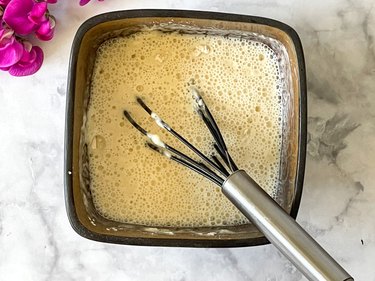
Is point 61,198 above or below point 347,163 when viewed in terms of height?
below

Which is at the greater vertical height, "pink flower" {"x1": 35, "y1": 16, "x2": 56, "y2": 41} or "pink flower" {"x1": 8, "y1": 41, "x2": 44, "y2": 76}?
"pink flower" {"x1": 35, "y1": 16, "x2": 56, "y2": 41}

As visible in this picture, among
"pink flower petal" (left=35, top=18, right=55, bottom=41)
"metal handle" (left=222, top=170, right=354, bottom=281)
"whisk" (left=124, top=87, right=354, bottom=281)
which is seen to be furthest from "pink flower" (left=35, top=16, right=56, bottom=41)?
"metal handle" (left=222, top=170, right=354, bottom=281)

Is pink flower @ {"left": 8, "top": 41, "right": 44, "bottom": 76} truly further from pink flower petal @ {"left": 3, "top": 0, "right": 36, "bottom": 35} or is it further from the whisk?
the whisk

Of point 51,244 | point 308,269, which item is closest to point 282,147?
point 308,269

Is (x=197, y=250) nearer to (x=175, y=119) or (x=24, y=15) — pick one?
(x=175, y=119)

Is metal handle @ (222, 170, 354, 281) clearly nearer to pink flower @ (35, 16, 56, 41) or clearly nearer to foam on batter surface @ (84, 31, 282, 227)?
foam on batter surface @ (84, 31, 282, 227)

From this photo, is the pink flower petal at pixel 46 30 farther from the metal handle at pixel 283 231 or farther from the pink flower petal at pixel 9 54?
the metal handle at pixel 283 231

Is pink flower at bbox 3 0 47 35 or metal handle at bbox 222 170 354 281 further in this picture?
pink flower at bbox 3 0 47 35

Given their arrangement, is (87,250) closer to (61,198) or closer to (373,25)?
(61,198)

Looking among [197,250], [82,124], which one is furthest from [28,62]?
[197,250]
